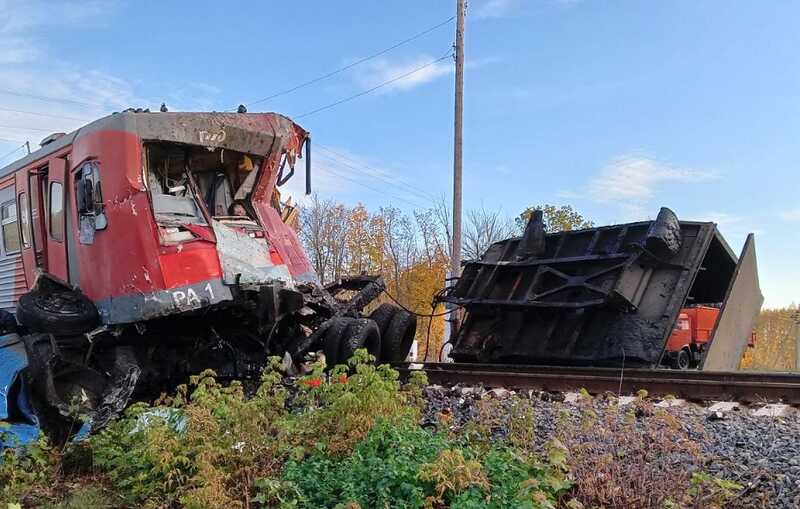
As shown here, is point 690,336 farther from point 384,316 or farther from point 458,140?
point 384,316

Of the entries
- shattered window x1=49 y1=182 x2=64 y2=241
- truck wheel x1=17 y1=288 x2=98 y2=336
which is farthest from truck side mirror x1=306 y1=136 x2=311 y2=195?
truck wheel x1=17 y1=288 x2=98 y2=336

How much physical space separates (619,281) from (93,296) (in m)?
5.87

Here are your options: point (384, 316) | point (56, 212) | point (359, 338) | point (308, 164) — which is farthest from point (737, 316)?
point (56, 212)

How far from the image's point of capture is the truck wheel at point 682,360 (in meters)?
13.0

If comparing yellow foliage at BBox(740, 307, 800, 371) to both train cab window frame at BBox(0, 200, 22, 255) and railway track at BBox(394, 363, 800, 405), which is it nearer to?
railway track at BBox(394, 363, 800, 405)

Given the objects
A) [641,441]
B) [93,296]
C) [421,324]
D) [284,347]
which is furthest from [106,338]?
[421,324]

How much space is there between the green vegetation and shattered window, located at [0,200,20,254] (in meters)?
3.76

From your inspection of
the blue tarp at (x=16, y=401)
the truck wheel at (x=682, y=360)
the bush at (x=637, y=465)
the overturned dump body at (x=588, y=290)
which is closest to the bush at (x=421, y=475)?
the bush at (x=637, y=465)

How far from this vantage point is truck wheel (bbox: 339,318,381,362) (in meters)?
7.23

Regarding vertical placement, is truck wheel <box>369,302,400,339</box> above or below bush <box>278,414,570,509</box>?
above

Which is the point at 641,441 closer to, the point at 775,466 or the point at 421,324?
Result: the point at 775,466

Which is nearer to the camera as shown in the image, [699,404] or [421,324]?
[699,404]

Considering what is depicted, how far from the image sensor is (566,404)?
5.59 meters

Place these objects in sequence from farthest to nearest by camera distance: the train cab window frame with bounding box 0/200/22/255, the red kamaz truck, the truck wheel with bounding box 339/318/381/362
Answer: the red kamaz truck, the train cab window frame with bounding box 0/200/22/255, the truck wheel with bounding box 339/318/381/362
